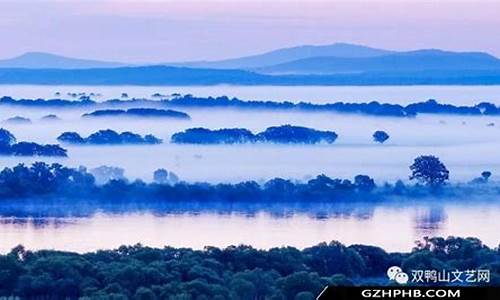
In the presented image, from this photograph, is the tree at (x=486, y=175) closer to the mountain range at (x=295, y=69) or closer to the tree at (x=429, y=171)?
the tree at (x=429, y=171)

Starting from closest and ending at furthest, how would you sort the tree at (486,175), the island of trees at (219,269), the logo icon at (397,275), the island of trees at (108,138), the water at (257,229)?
the logo icon at (397,275)
the island of trees at (219,269)
the water at (257,229)
the tree at (486,175)
the island of trees at (108,138)

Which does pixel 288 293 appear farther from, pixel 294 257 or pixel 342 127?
pixel 342 127

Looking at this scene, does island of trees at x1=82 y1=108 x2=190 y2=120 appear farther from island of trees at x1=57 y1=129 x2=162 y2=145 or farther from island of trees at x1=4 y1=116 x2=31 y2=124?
island of trees at x1=4 y1=116 x2=31 y2=124

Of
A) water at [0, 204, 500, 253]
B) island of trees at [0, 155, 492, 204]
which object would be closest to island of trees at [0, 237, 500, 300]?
water at [0, 204, 500, 253]

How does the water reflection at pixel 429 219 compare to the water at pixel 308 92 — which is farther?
the water at pixel 308 92

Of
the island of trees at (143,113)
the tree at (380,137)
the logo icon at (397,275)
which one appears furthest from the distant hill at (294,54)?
the logo icon at (397,275)

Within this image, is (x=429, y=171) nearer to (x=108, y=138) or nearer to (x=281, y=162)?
(x=281, y=162)

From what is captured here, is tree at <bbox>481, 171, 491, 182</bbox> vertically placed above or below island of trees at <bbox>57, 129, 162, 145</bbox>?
below
